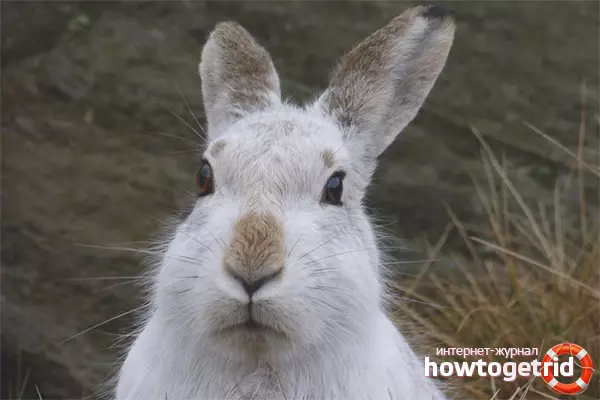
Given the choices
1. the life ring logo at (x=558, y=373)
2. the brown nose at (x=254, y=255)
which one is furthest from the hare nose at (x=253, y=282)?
the life ring logo at (x=558, y=373)

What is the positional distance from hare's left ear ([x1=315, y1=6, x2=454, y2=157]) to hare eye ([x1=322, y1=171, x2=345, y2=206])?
21 cm

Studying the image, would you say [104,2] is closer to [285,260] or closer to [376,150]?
[376,150]

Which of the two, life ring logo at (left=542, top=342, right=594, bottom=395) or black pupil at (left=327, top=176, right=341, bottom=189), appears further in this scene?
life ring logo at (left=542, top=342, right=594, bottom=395)

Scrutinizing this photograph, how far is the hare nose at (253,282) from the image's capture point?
197cm

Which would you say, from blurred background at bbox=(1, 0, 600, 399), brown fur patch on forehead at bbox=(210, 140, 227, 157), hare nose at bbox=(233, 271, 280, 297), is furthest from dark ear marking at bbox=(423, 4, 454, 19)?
blurred background at bbox=(1, 0, 600, 399)

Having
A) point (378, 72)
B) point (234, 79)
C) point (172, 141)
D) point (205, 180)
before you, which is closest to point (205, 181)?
point (205, 180)

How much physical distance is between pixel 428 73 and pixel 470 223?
117 cm

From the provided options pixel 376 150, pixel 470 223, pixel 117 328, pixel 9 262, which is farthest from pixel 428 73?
pixel 9 262

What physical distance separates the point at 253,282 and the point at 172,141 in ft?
6.55

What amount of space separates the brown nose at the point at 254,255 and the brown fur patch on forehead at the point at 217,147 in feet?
1.08

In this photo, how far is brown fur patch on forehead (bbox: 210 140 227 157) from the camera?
2.32 m

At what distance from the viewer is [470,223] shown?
3.70 metres

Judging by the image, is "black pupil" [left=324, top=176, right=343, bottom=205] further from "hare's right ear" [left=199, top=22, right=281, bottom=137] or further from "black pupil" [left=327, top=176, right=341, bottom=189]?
"hare's right ear" [left=199, top=22, right=281, bottom=137]

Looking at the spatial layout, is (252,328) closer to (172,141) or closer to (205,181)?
(205,181)
